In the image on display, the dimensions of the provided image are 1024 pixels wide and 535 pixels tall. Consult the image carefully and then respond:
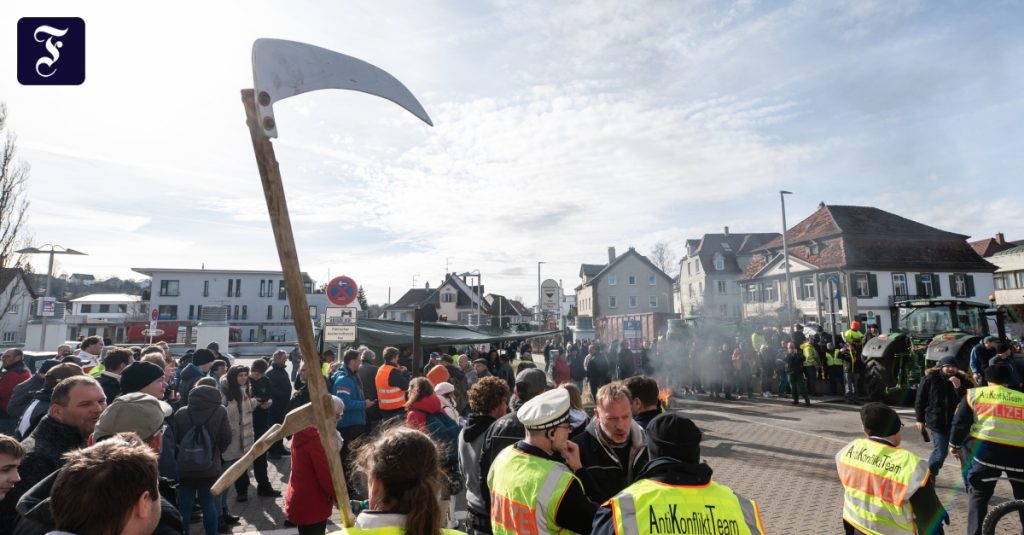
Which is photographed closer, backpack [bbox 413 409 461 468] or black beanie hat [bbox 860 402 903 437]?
black beanie hat [bbox 860 402 903 437]

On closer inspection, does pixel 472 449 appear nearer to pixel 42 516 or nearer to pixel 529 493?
pixel 529 493

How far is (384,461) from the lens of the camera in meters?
1.92

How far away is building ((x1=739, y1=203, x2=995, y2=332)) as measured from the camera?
39719mm

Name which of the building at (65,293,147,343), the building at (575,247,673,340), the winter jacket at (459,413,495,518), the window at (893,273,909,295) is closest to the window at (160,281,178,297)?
the building at (65,293,147,343)

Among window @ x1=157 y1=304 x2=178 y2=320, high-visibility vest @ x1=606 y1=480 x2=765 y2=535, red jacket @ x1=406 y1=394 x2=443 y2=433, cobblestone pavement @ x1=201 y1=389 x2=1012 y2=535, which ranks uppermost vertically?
window @ x1=157 y1=304 x2=178 y2=320

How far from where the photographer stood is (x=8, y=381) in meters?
7.54

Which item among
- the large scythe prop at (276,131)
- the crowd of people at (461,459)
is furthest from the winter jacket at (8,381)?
the large scythe prop at (276,131)

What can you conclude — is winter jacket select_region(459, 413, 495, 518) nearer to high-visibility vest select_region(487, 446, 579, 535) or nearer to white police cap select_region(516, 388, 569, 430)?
high-visibility vest select_region(487, 446, 579, 535)

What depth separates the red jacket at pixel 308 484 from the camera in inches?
168

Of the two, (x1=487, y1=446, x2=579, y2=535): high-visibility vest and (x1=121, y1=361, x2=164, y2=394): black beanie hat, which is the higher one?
(x1=121, y1=361, x2=164, y2=394): black beanie hat

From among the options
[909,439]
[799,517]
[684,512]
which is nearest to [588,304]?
[909,439]

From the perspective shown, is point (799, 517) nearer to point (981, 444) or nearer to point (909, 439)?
point (981, 444)

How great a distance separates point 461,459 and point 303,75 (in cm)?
336

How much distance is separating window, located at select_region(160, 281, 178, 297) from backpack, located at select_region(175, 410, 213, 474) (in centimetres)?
6083
